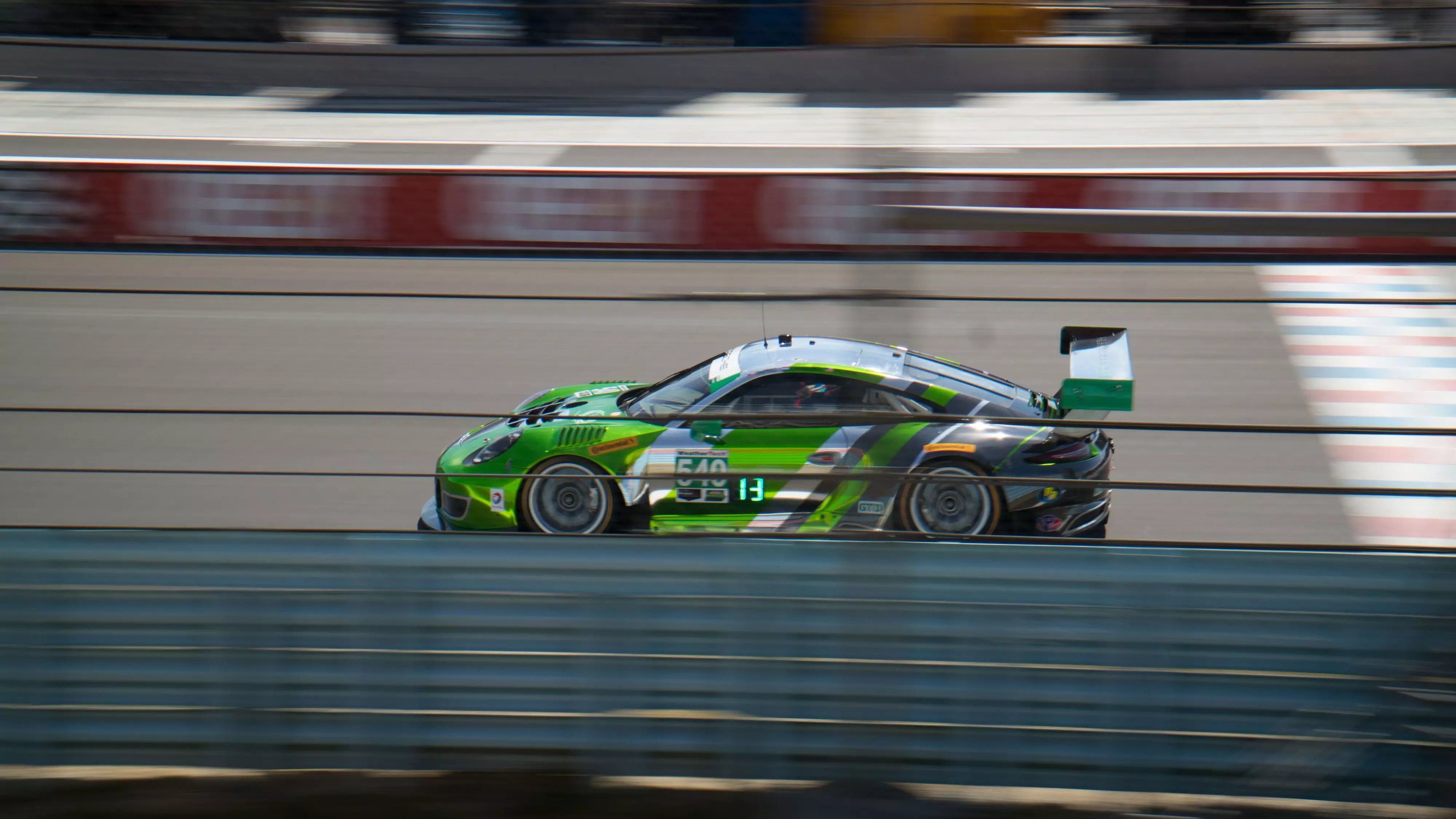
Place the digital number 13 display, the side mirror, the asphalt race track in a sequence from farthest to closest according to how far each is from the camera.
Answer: the digital number 13 display, the side mirror, the asphalt race track

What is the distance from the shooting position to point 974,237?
2.56m

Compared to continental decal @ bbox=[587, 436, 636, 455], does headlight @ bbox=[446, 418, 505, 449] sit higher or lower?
higher

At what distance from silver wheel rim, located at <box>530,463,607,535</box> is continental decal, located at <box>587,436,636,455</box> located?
11cm

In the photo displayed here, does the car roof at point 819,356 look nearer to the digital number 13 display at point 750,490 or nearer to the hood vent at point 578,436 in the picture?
the digital number 13 display at point 750,490

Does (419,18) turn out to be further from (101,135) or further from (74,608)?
(101,135)

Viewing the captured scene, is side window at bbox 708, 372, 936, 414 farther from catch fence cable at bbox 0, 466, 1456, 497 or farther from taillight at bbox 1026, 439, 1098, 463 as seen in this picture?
catch fence cable at bbox 0, 466, 1456, 497

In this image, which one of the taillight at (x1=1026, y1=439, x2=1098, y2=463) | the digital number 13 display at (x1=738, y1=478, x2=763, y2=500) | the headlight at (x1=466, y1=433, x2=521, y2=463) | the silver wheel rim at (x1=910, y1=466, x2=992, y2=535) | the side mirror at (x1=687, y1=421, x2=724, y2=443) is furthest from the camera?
the headlight at (x1=466, y1=433, x2=521, y2=463)

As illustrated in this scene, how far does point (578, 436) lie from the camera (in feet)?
16.8

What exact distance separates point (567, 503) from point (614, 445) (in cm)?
31

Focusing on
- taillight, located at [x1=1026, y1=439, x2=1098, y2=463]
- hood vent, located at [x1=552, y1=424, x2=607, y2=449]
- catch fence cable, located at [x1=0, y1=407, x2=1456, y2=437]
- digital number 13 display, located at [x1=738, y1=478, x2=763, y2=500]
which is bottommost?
digital number 13 display, located at [x1=738, y1=478, x2=763, y2=500]

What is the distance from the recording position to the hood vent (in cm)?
508

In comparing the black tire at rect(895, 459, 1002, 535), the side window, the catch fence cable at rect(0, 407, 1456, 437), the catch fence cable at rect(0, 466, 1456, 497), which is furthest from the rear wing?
the side window

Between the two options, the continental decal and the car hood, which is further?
the car hood

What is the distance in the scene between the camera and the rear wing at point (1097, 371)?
2.17 meters
